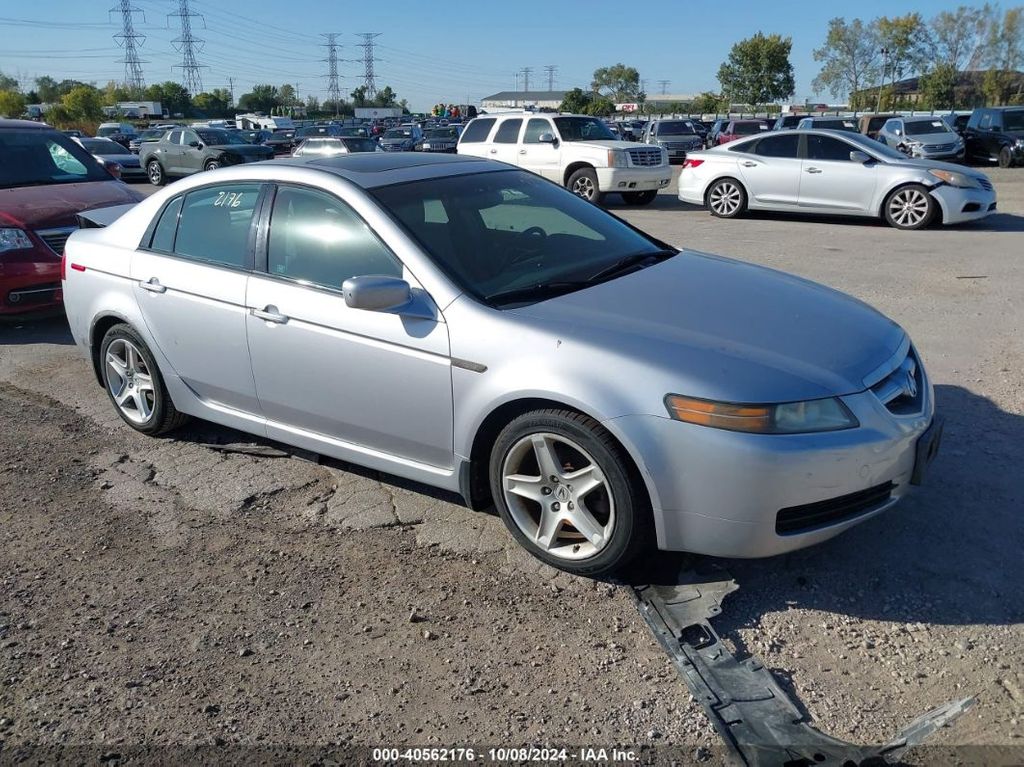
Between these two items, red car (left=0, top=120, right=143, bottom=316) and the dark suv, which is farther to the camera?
the dark suv

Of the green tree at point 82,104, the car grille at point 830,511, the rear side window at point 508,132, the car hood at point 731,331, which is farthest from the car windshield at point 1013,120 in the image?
the green tree at point 82,104

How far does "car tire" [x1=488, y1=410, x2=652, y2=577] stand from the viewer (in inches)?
124

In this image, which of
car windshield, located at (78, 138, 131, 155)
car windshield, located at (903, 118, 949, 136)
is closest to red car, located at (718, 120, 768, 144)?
car windshield, located at (903, 118, 949, 136)

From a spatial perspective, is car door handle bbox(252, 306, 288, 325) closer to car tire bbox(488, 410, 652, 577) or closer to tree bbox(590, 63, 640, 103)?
car tire bbox(488, 410, 652, 577)

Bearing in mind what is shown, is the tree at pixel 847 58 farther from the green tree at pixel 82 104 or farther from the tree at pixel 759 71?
the green tree at pixel 82 104

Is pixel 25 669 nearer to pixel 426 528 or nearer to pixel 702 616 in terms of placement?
pixel 426 528

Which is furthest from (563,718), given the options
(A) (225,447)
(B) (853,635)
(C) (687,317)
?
(A) (225,447)

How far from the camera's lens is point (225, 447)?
16.0 ft

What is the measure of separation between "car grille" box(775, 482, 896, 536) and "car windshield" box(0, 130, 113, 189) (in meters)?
7.75

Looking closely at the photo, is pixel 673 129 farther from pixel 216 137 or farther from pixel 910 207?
pixel 910 207

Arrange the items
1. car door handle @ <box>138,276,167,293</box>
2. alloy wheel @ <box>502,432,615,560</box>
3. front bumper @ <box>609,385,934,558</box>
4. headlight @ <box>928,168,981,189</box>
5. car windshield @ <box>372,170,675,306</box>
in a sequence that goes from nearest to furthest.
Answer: front bumper @ <box>609,385,934,558</box> < alloy wheel @ <box>502,432,615,560</box> < car windshield @ <box>372,170,675,306</box> < car door handle @ <box>138,276,167,293</box> < headlight @ <box>928,168,981,189</box>

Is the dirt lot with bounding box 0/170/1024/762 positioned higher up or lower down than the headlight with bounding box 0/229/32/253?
lower down

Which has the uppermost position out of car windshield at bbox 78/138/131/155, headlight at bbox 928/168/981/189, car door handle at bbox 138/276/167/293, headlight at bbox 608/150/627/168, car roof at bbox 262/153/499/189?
car windshield at bbox 78/138/131/155

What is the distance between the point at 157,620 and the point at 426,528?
118 centimetres
